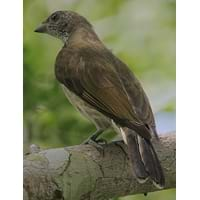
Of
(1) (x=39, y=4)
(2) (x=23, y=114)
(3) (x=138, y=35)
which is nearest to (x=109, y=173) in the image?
(2) (x=23, y=114)

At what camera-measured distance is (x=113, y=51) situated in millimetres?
1636

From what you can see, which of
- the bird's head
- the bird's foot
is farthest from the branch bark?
the bird's head

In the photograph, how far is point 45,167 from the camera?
157 centimetres

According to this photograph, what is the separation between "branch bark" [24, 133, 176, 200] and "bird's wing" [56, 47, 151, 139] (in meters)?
0.08

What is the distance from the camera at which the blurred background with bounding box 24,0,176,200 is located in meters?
1.59

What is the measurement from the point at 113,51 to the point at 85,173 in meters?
0.36

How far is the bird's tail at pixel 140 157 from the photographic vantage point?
1587 mm

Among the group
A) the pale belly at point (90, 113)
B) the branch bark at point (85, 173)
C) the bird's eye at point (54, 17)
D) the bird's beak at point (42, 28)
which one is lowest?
the branch bark at point (85, 173)
